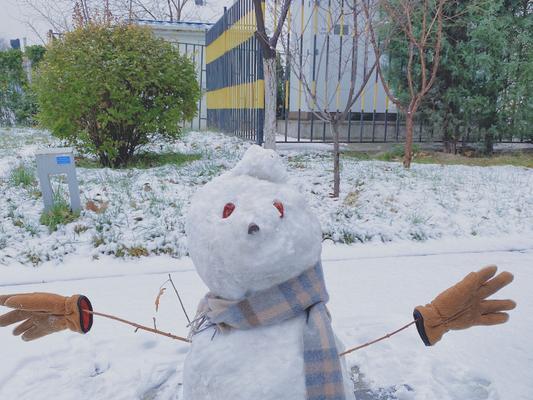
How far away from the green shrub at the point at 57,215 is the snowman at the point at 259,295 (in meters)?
2.89

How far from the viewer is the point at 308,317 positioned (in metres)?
1.37

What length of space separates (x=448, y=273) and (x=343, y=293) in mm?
903

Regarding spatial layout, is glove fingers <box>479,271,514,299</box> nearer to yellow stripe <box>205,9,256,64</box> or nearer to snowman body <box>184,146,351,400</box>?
snowman body <box>184,146,351,400</box>

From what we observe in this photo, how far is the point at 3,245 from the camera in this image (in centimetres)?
368

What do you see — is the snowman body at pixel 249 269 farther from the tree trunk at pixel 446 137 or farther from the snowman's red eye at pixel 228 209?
the tree trunk at pixel 446 137

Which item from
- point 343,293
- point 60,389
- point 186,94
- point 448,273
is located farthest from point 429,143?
point 60,389

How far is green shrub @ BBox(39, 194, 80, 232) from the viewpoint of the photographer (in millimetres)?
3936

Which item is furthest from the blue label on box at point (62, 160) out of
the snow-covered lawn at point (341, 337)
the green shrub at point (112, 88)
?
the green shrub at point (112, 88)

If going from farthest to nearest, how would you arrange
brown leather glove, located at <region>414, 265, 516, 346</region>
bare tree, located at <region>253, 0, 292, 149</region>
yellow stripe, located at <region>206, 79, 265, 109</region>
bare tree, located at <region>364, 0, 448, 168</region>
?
yellow stripe, located at <region>206, 79, 265, 109</region>, bare tree, located at <region>364, 0, 448, 168</region>, bare tree, located at <region>253, 0, 292, 149</region>, brown leather glove, located at <region>414, 265, 516, 346</region>

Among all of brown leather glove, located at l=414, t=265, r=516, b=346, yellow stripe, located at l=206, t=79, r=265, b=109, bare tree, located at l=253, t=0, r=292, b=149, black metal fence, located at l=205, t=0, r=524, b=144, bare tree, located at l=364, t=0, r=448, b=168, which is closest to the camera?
brown leather glove, located at l=414, t=265, r=516, b=346

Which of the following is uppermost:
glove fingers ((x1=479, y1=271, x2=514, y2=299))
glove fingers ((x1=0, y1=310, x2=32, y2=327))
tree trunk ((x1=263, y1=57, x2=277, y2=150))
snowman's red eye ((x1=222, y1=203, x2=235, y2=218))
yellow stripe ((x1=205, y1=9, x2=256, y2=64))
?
yellow stripe ((x1=205, y1=9, x2=256, y2=64))

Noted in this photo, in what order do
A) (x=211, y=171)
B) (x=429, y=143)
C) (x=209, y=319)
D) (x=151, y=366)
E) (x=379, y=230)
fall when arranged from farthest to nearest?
(x=429, y=143) → (x=211, y=171) → (x=379, y=230) → (x=151, y=366) → (x=209, y=319)

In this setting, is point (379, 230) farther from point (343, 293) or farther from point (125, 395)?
point (125, 395)

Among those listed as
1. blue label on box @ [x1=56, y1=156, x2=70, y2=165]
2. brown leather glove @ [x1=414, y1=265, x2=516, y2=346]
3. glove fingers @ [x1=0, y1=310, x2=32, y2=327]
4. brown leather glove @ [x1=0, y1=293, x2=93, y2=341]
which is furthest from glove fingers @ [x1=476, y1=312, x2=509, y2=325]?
blue label on box @ [x1=56, y1=156, x2=70, y2=165]
